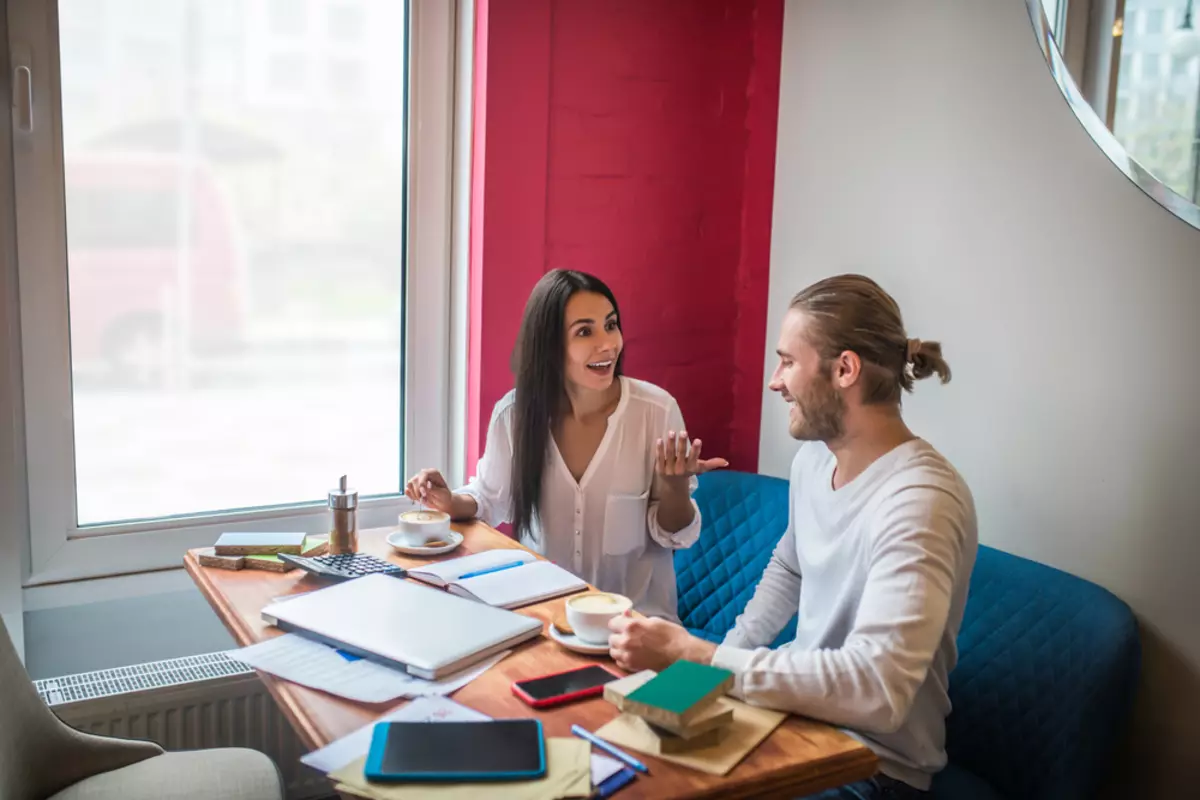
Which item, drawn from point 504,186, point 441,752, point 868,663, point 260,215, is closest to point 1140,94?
point 868,663

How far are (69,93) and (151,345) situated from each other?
1.76 feet

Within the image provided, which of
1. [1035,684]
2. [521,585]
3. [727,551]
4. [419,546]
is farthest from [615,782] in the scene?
[727,551]

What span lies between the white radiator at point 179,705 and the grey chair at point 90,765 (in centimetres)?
38

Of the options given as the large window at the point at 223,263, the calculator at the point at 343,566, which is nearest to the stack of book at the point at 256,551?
the calculator at the point at 343,566

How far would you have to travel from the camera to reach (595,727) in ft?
4.03

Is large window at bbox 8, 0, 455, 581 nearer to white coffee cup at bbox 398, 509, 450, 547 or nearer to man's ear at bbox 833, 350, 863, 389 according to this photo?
white coffee cup at bbox 398, 509, 450, 547

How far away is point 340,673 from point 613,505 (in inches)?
32.5

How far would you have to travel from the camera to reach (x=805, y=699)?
4.13 feet

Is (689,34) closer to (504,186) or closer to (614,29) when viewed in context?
(614,29)

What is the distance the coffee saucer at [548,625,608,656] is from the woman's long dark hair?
662 mm

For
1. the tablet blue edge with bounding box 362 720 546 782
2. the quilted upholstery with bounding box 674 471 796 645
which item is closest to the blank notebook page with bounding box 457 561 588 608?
the tablet blue edge with bounding box 362 720 546 782

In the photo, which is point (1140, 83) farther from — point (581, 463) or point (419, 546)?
point (419, 546)

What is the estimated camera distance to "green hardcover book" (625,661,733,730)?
1.15m

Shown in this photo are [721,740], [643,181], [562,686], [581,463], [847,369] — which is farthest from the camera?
[643,181]
